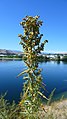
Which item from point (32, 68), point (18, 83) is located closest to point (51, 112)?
point (32, 68)

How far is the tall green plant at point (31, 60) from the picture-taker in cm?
279

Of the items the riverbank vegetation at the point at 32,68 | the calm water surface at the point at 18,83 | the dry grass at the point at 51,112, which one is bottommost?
the calm water surface at the point at 18,83

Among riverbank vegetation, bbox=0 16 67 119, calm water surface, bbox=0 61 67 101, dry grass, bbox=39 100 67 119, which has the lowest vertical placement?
calm water surface, bbox=0 61 67 101

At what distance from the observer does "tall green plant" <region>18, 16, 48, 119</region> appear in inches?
110

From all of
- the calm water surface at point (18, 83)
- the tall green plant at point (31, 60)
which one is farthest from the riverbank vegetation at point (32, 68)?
the calm water surface at point (18, 83)

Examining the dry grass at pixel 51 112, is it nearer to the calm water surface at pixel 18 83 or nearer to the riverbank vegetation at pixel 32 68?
the riverbank vegetation at pixel 32 68

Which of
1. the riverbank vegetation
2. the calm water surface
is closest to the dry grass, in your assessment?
the riverbank vegetation

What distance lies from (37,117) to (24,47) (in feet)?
2.88

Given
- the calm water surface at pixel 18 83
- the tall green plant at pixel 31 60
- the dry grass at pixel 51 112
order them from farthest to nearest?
the calm water surface at pixel 18 83
the dry grass at pixel 51 112
the tall green plant at pixel 31 60

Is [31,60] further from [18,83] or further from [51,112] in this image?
[18,83]

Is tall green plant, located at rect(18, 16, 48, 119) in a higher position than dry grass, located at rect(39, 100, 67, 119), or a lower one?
higher

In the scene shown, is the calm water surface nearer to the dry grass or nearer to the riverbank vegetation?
the dry grass

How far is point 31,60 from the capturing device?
280cm

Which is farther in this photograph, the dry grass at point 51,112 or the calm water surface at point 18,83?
the calm water surface at point 18,83
